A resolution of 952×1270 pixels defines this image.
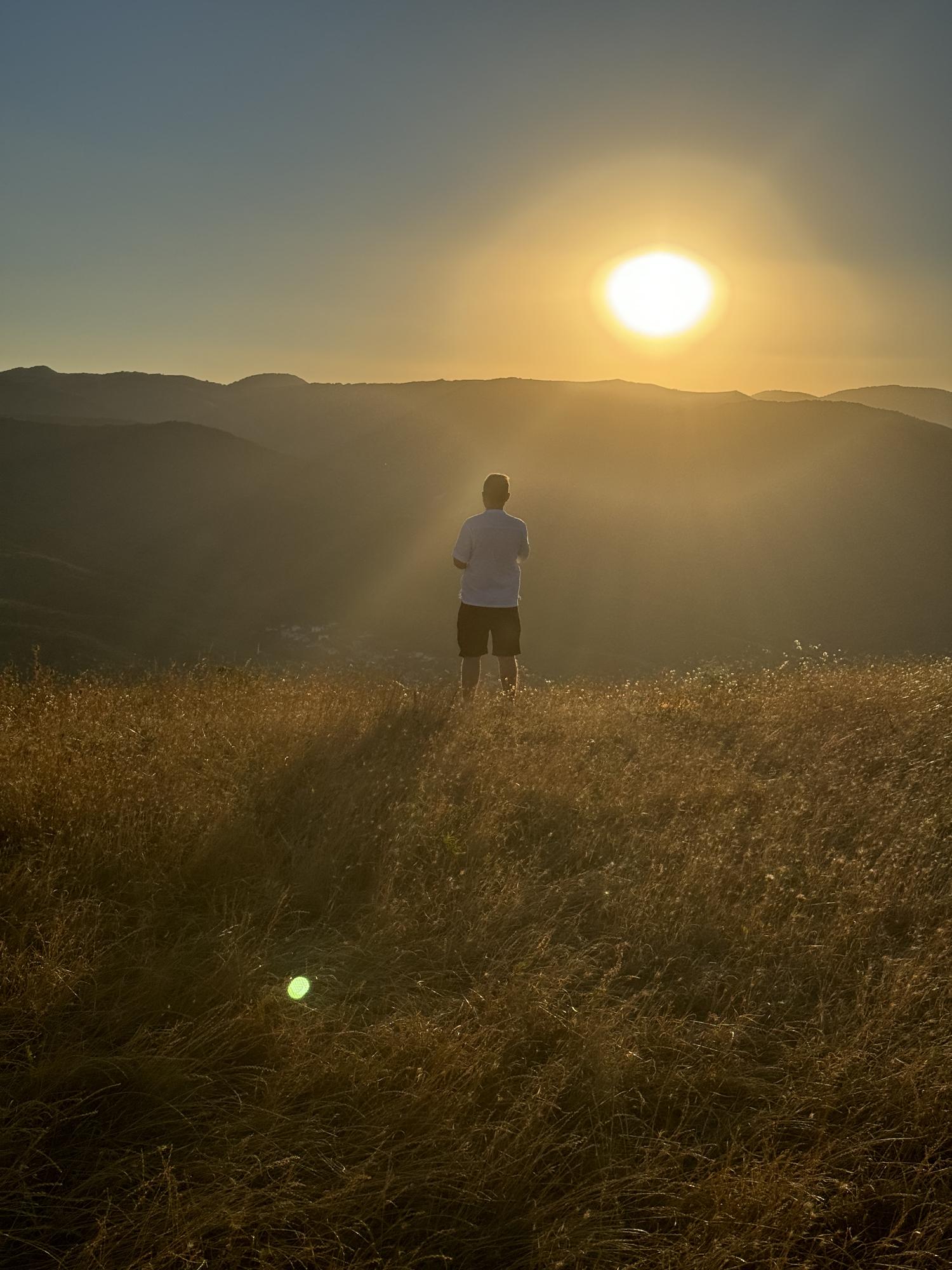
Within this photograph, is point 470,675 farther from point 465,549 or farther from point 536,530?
point 536,530

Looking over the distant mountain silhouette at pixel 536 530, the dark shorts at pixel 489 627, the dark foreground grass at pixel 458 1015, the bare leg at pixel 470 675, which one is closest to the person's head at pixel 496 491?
the dark shorts at pixel 489 627

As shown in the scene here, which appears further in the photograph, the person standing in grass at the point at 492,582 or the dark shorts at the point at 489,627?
the dark shorts at the point at 489,627

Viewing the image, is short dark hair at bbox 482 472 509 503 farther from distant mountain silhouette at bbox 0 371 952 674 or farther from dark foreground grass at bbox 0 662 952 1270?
distant mountain silhouette at bbox 0 371 952 674

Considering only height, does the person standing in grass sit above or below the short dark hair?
below

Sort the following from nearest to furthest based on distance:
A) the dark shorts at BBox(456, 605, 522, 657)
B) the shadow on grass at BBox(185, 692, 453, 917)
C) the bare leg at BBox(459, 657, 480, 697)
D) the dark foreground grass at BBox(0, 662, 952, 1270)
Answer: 1. the dark foreground grass at BBox(0, 662, 952, 1270)
2. the shadow on grass at BBox(185, 692, 453, 917)
3. the bare leg at BBox(459, 657, 480, 697)
4. the dark shorts at BBox(456, 605, 522, 657)

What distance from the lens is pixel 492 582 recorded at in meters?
7.09

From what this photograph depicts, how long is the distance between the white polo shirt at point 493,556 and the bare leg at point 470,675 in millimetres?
496

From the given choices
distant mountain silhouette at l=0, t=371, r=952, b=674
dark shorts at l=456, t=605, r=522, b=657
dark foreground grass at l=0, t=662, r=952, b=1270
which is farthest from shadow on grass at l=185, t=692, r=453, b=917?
distant mountain silhouette at l=0, t=371, r=952, b=674

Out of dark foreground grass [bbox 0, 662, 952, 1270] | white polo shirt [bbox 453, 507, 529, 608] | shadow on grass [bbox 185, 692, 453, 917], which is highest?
white polo shirt [bbox 453, 507, 529, 608]

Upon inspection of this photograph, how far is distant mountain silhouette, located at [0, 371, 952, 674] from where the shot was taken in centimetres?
5644

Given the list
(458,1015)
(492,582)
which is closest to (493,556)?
(492,582)

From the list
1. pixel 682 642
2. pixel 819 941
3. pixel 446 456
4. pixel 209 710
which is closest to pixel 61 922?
pixel 819 941

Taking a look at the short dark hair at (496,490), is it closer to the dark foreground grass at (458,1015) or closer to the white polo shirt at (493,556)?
the white polo shirt at (493,556)

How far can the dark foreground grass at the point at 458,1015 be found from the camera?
1.79 meters
